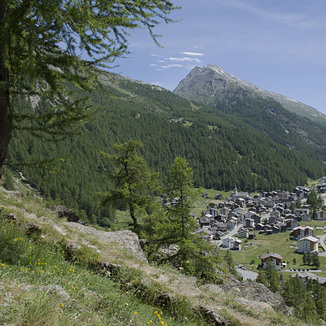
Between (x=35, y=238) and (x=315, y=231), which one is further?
(x=315, y=231)

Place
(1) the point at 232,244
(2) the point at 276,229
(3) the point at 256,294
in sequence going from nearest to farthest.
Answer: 1. (3) the point at 256,294
2. (1) the point at 232,244
3. (2) the point at 276,229

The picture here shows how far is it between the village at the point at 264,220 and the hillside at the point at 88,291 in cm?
6736

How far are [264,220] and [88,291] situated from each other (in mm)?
137987

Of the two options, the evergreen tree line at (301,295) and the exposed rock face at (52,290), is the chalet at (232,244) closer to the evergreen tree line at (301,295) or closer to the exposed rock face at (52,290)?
the evergreen tree line at (301,295)

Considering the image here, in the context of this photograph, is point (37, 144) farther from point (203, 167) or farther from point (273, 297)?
point (273, 297)

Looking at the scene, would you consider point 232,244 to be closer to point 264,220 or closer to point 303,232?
point 303,232

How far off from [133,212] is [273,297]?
11376 mm

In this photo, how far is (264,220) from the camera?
12925cm

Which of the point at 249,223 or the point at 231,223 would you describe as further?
the point at 231,223

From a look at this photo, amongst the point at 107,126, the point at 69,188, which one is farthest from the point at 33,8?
the point at 107,126

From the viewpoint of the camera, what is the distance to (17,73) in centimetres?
550

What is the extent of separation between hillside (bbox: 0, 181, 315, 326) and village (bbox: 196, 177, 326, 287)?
67.4 m

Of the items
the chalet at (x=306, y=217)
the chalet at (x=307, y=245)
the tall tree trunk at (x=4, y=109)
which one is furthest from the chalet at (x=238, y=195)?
the tall tree trunk at (x=4, y=109)

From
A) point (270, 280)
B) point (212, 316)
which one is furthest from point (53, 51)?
point (270, 280)
